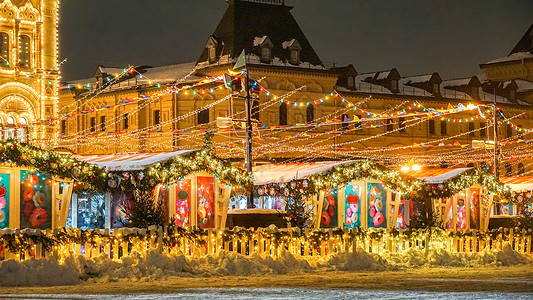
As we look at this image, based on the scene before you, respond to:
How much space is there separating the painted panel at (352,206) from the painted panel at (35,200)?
9.91 meters

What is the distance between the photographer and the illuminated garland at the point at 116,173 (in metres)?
22.0

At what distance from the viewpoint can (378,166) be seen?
2900 centimetres

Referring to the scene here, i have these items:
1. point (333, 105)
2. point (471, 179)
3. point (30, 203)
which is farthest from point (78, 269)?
point (333, 105)

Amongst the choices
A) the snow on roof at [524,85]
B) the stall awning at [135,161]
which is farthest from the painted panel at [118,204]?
the snow on roof at [524,85]

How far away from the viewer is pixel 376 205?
103 ft

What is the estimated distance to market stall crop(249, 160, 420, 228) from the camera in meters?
28.7

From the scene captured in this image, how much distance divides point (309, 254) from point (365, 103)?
46.1 meters

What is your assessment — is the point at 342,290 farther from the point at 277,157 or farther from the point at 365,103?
the point at 365,103

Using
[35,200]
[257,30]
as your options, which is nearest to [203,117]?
[257,30]

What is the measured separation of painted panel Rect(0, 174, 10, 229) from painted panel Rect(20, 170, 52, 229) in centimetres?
35

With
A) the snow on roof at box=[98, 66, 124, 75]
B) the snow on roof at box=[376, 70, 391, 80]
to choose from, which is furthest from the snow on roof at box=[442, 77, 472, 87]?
the snow on roof at box=[98, 66, 124, 75]

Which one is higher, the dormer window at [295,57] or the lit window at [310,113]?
the dormer window at [295,57]

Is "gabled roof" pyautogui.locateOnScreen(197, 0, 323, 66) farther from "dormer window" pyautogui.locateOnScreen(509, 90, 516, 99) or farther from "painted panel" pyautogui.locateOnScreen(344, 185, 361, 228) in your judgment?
"painted panel" pyautogui.locateOnScreen(344, 185, 361, 228)

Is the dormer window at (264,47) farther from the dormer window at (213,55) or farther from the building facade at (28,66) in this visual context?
the building facade at (28,66)
